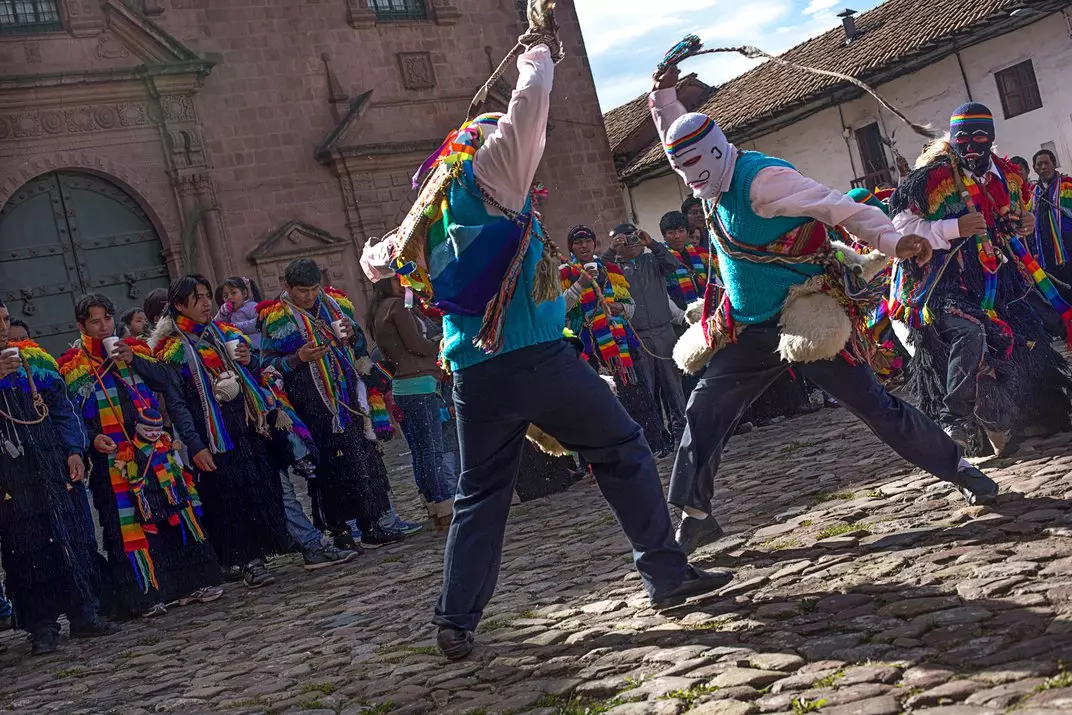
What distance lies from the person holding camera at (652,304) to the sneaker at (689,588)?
6024 millimetres

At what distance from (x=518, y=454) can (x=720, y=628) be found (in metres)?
1.00

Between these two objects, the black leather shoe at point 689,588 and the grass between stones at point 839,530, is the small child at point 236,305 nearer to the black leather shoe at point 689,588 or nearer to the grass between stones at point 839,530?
the grass between stones at point 839,530

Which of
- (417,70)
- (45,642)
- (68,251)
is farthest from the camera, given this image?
(417,70)

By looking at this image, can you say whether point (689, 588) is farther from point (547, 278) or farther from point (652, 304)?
point (652, 304)

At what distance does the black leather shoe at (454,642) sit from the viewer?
5.06 meters

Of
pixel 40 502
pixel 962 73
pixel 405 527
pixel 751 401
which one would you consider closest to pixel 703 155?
pixel 751 401

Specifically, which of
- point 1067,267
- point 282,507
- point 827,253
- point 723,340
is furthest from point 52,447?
point 1067,267

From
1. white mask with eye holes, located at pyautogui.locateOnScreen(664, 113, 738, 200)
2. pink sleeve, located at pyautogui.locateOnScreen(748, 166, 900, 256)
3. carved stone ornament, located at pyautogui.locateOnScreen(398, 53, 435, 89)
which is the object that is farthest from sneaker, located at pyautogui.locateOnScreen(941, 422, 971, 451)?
carved stone ornament, located at pyautogui.locateOnScreen(398, 53, 435, 89)

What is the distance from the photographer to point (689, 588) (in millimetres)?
5156

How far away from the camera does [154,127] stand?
21.4 m

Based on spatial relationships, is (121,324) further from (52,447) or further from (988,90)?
(988,90)

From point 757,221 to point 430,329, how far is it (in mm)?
4028

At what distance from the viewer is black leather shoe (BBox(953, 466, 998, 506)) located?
18.9 feet

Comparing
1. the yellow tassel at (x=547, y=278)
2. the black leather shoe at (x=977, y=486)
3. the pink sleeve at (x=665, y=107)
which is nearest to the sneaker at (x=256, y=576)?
the pink sleeve at (x=665, y=107)
